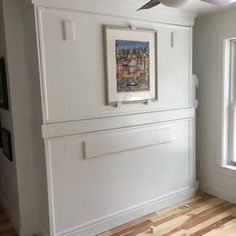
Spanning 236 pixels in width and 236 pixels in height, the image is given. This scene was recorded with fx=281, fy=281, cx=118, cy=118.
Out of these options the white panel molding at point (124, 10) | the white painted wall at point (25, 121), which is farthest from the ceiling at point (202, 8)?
the white painted wall at point (25, 121)

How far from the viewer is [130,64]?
288 centimetres

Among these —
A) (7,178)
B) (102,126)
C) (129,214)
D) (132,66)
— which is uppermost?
(132,66)

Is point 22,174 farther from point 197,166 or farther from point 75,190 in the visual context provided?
point 197,166

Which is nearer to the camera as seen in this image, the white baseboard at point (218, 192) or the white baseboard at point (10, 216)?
the white baseboard at point (10, 216)

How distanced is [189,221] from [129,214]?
651 mm

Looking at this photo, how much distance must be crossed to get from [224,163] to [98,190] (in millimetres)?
1695

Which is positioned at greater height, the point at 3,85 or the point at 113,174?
the point at 3,85

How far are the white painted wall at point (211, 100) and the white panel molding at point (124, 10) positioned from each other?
12.0 inches

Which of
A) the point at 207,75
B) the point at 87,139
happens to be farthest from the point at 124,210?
the point at 207,75

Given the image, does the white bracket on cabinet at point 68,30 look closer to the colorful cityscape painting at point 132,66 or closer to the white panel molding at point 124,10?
the white panel molding at point 124,10

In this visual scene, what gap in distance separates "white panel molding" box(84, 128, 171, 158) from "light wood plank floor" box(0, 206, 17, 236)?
118 centimetres

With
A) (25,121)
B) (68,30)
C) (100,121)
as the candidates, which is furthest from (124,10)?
(25,121)

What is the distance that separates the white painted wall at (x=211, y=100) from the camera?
11.0ft

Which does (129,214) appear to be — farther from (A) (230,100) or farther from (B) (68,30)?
(B) (68,30)
